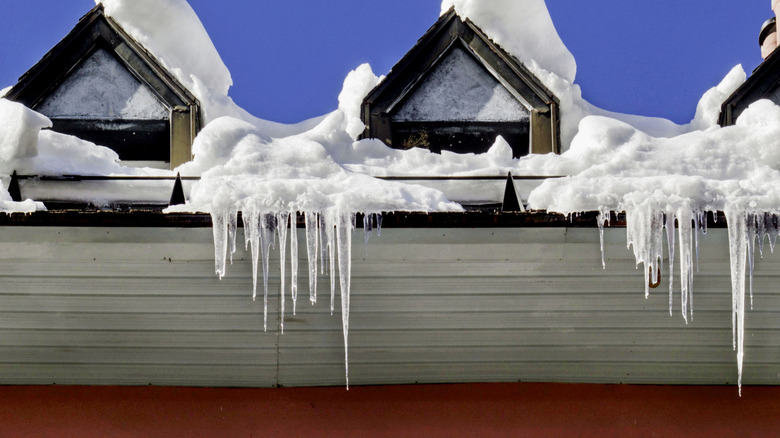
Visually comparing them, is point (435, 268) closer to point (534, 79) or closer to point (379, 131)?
point (379, 131)

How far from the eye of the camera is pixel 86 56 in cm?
556

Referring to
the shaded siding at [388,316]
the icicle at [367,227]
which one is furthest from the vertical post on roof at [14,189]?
the icicle at [367,227]

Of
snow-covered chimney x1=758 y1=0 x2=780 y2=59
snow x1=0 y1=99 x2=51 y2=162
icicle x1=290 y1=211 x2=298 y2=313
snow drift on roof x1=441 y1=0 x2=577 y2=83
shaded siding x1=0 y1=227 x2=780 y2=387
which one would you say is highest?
snow-covered chimney x1=758 y1=0 x2=780 y2=59

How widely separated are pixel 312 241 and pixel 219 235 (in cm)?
50

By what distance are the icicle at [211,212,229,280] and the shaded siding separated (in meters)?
0.15

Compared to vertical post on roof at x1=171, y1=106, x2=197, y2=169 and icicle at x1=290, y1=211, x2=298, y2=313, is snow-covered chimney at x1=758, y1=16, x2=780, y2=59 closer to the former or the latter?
vertical post on roof at x1=171, y1=106, x2=197, y2=169

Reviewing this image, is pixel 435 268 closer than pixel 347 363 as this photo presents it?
Yes

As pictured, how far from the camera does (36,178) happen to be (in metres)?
4.31

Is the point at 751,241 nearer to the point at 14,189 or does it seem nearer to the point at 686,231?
the point at 686,231

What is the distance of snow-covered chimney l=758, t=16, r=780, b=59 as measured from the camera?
7768 millimetres

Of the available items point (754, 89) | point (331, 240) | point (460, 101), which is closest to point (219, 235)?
point (331, 240)

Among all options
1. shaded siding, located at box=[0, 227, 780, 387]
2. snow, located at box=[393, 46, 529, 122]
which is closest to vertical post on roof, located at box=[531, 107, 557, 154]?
snow, located at box=[393, 46, 529, 122]

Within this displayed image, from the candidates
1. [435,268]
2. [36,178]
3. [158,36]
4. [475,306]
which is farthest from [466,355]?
[158,36]

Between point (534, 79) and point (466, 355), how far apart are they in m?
2.61
